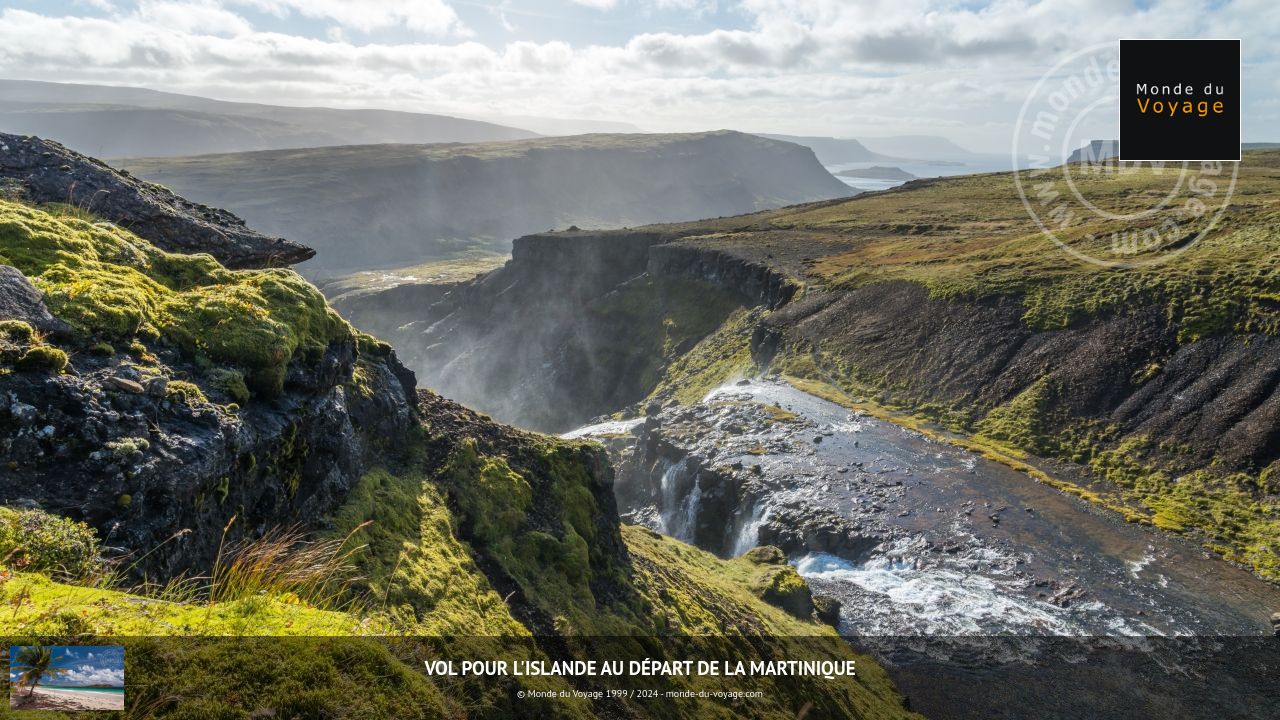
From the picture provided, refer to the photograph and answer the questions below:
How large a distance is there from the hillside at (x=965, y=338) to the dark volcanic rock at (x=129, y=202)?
35947mm

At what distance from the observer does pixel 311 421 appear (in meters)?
9.80

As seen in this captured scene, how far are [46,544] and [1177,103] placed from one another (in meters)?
64.1

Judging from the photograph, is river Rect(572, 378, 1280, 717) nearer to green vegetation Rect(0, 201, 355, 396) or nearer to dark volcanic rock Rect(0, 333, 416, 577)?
dark volcanic rock Rect(0, 333, 416, 577)

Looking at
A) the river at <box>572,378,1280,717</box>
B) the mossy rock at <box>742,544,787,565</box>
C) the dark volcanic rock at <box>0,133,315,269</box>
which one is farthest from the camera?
the mossy rock at <box>742,544,787,565</box>

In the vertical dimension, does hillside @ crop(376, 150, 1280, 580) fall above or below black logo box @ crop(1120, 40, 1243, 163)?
below

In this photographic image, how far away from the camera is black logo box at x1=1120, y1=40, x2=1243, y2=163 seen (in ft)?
128

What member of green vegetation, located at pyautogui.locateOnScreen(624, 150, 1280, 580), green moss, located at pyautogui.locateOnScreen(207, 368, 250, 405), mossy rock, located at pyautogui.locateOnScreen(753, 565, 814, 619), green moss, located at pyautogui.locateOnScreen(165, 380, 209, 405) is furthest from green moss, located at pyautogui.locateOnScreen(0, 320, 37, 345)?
green vegetation, located at pyautogui.locateOnScreen(624, 150, 1280, 580)

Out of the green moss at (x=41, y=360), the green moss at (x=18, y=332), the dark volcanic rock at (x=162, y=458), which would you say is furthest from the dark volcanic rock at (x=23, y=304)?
the green moss at (x=41, y=360)

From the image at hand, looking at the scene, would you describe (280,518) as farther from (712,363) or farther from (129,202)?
(712,363)

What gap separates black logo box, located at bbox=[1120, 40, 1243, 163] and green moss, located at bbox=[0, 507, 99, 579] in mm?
49660

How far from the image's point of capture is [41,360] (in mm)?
6582

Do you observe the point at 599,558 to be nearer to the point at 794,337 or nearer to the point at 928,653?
the point at 928,653

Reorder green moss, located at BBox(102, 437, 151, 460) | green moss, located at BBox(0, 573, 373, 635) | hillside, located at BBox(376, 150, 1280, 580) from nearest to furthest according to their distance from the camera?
green moss, located at BBox(0, 573, 373, 635), green moss, located at BBox(102, 437, 151, 460), hillside, located at BBox(376, 150, 1280, 580)

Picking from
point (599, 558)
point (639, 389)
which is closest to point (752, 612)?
point (599, 558)
